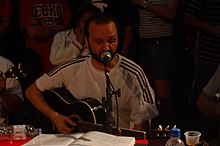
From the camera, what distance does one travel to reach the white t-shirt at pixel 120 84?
3066 mm

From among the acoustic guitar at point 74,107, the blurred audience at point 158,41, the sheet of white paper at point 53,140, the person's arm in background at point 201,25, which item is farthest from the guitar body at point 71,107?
the person's arm in background at point 201,25

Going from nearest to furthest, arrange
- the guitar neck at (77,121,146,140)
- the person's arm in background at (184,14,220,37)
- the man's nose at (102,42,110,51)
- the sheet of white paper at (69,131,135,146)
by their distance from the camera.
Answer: the sheet of white paper at (69,131,135,146), the guitar neck at (77,121,146,140), the man's nose at (102,42,110,51), the person's arm in background at (184,14,220,37)

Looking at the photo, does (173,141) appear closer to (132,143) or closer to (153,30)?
(132,143)

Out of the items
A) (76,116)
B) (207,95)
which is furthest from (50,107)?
(207,95)

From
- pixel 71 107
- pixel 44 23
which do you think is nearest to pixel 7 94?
pixel 71 107

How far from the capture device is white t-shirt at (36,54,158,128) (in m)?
3.07

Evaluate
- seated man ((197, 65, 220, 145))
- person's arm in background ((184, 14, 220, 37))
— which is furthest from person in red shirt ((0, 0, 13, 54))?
seated man ((197, 65, 220, 145))

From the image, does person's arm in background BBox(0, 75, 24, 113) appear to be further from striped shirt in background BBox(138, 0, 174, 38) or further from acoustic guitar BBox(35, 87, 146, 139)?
striped shirt in background BBox(138, 0, 174, 38)

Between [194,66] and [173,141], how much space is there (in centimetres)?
233

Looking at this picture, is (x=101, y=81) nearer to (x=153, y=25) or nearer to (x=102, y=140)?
(x=102, y=140)

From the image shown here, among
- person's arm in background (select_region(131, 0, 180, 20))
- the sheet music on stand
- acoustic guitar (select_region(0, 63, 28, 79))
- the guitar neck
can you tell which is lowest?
the guitar neck

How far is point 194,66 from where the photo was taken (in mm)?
4465

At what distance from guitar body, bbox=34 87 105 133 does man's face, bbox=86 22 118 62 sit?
0.91ft

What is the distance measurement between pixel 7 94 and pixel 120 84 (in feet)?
2.65
